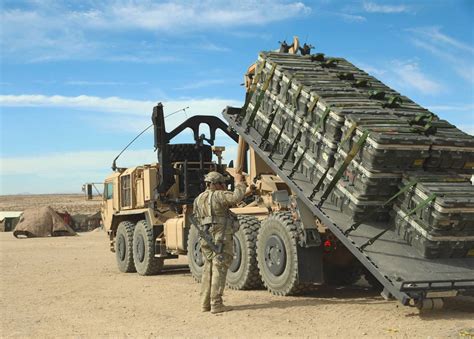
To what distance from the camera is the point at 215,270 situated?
29.7ft

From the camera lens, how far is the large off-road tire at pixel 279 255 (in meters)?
9.69

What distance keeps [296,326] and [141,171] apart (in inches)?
332

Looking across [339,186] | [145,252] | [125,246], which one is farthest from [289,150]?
[125,246]

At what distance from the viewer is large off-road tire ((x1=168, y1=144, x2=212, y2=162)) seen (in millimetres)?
15164

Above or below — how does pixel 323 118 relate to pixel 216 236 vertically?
above

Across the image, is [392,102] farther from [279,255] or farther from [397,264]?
[279,255]

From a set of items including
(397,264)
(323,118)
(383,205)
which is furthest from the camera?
(323,118)

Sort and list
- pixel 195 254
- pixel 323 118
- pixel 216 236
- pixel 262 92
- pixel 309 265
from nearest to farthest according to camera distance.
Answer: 1. pixel 216 236
2. pixel 323 118
3. pixel 309 265
4. pixel 262 92
5. pixel 195 254

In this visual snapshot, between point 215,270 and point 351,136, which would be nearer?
point 351,136

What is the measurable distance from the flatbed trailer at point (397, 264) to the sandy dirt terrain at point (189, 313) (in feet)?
1.20

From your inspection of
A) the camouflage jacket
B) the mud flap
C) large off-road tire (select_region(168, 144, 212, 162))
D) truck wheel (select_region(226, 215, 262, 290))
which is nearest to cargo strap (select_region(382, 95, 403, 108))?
the mud flap

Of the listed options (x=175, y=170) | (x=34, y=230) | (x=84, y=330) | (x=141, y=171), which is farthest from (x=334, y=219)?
(x=34, y=230)

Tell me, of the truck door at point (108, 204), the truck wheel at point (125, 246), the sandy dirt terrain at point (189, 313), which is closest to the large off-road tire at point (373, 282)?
the sandy dirt terrain at point (189, 313)

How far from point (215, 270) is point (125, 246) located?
7439mm
